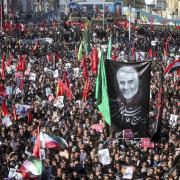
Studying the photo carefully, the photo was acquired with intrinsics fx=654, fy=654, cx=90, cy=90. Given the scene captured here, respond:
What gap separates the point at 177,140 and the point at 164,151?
1.45m

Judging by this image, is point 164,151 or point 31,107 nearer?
point 164,151

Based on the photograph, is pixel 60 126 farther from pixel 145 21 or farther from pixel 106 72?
pixel 145 21

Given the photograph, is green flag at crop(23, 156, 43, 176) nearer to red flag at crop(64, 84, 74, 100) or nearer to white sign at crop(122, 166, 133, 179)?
→ white sign at crop(122, 166, 133, 179)

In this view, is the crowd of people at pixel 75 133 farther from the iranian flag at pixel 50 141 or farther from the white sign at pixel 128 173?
the iranian flag at pixel 50 141

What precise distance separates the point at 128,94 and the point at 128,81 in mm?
293

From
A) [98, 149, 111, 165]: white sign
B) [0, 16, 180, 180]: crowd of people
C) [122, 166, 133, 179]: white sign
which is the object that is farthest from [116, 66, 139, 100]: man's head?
[122, 166, 133, 179]: white sign

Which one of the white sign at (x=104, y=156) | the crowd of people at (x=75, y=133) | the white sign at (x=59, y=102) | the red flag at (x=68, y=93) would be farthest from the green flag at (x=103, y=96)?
the red flag at (x=68, y=93)

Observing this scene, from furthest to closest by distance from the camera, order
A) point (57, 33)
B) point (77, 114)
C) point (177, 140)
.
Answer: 1. point (57, 33)
2. point (77, 114)
3. point (177, 140)

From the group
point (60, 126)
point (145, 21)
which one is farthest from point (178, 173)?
point (145, 21)

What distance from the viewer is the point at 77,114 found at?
20.0 meters

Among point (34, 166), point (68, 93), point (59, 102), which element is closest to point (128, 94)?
point (34, 166)

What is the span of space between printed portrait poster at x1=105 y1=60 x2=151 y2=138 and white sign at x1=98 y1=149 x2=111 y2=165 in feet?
1.62

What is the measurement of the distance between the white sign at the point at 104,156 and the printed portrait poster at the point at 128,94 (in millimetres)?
495

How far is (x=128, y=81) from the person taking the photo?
13883 mm
